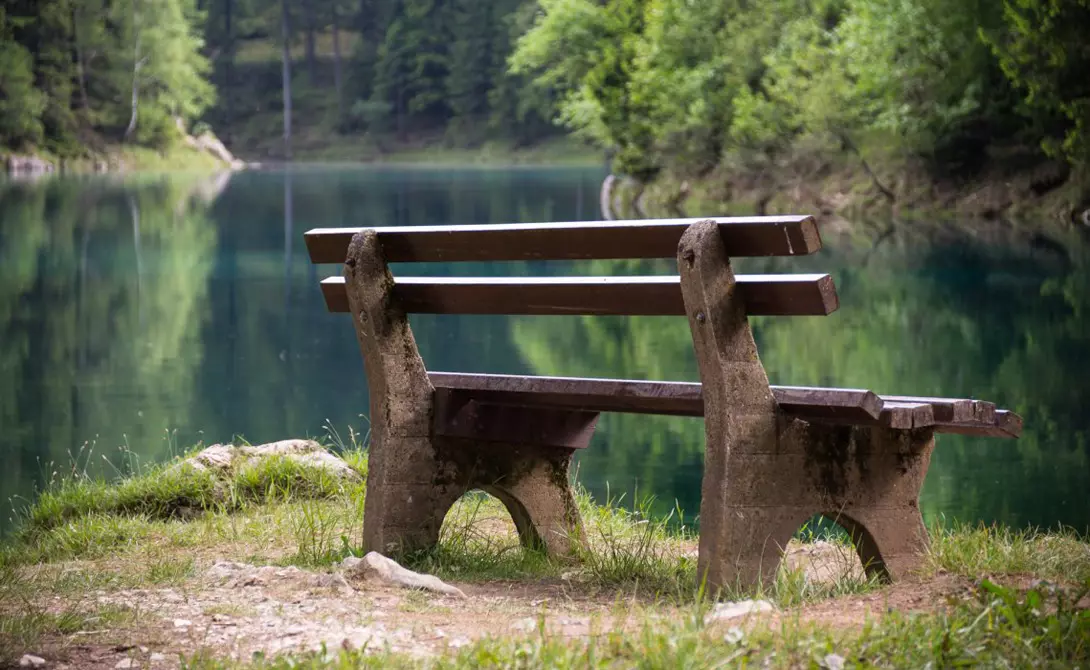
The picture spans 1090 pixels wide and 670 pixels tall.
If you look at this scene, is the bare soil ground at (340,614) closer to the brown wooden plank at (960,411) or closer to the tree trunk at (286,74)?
the brown wooden plank at (960,411)

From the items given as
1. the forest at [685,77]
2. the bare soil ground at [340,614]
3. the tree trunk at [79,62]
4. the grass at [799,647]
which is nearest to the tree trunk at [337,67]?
the forest at [685,77]

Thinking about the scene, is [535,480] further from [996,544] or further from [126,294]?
[126,294]

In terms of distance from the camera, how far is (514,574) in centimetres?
512

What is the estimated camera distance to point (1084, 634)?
3424 mm

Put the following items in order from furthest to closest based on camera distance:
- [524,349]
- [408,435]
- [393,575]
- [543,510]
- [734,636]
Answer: [524,349] → [543,510] → [408,435] → [393,575] → [734,636]

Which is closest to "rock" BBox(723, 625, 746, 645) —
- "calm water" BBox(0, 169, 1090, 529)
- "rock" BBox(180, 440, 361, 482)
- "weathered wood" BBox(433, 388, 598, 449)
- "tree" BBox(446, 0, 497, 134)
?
"weathered wood" BBox(433, 388, 598, 449)

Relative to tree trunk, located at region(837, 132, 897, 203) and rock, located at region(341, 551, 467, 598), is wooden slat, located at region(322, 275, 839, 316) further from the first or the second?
tree trunk, located at region(837, 132, 897, 203)

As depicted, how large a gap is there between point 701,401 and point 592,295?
528 millimetres

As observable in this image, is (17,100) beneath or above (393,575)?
above

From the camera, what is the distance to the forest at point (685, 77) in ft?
103

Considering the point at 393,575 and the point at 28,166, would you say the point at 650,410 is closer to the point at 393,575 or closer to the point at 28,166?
the point at 393,575

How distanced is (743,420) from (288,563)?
187 centimetres

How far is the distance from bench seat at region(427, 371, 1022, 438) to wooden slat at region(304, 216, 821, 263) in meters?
0.47

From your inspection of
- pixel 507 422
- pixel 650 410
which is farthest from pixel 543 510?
pixel 650 410
